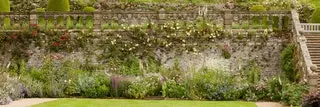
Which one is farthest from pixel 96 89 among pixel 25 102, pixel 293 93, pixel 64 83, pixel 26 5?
pixel 26 5

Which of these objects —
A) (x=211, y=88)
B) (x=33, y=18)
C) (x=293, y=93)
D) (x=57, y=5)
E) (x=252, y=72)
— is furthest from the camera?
(x=57, y=5)

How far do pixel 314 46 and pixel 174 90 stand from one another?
A: 19.1 ft

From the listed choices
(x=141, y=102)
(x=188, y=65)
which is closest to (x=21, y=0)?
(x=188, y=65)

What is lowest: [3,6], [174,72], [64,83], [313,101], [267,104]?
A: [267,104]

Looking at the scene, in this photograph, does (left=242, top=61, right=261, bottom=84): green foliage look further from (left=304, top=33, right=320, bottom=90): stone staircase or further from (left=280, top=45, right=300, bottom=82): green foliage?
(left=304, top=33, right=320, bottom=90): stone staircase

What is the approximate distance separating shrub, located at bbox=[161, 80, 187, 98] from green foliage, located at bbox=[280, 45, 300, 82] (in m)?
4.54

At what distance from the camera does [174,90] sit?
25062 mm

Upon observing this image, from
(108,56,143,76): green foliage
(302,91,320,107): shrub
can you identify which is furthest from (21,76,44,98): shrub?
(302,91,320,107): shrub

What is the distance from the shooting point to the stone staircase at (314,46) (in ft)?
83.1

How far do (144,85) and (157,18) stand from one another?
4254 mm

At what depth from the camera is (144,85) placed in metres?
25.3

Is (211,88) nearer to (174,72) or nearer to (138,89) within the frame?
(174,72)

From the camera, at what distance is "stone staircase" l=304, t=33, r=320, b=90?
2533 centimetres

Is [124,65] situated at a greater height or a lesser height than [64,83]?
greater
